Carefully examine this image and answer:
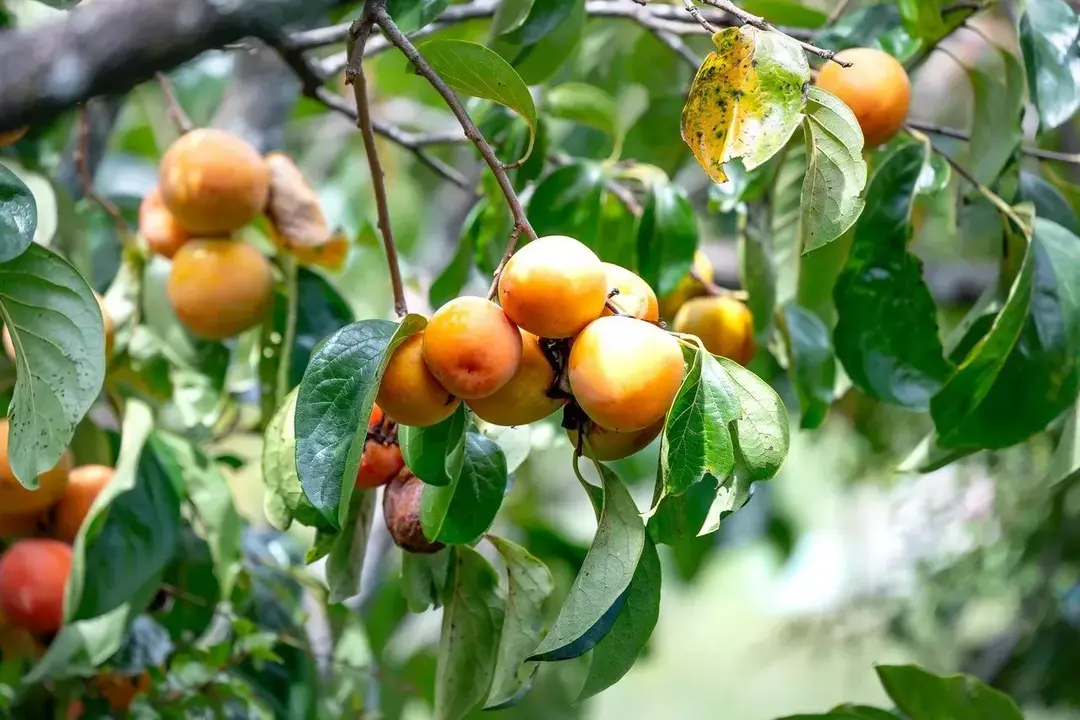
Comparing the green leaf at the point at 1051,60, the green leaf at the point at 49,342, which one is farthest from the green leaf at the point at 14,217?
the green leaf at the point at 1051,60

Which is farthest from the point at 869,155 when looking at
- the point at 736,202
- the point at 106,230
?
the point at 106,230

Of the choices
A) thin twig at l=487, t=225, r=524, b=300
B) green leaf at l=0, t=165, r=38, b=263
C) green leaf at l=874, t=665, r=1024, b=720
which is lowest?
green leaf at l=874, t=665, r=1024, b=720

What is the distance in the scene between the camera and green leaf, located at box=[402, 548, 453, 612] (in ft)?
2.32

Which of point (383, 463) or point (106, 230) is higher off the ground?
point (383, 463)

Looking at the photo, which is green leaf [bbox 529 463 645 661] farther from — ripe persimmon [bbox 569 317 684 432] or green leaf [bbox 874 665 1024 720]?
green leaf [bbox 874 665 1024 720]

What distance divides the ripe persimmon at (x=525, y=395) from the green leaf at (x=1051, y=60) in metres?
0.40

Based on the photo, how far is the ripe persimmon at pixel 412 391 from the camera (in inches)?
21.4

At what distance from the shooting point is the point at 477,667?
0.70 m

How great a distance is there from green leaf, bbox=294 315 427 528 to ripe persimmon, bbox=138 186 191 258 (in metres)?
0.44

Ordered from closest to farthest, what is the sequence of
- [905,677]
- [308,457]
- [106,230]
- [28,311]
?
[308,457], [28,311], [905,677], [106,230]

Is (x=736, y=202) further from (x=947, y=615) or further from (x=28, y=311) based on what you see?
(x=947, y=615)

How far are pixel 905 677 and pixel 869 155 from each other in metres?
0.36

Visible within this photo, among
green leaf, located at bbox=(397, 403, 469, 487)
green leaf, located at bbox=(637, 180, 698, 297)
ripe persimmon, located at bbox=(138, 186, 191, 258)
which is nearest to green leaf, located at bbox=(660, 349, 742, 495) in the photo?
green leaf, located at bbox=(397, 403, 469, 487)

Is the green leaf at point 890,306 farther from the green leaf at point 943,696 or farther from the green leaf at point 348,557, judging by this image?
the green leaf at point 348,557
